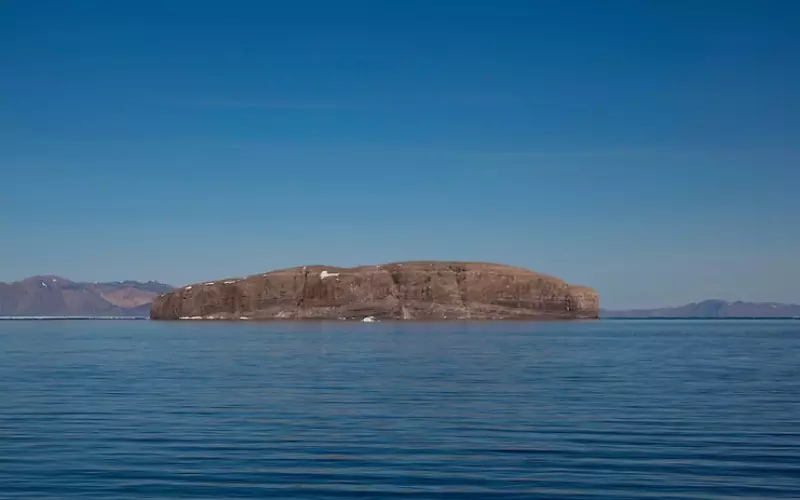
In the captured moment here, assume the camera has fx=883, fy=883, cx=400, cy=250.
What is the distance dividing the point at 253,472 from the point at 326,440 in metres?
5.83

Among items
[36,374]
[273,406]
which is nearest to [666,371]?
[273,406]

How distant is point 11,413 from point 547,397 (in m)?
24.4

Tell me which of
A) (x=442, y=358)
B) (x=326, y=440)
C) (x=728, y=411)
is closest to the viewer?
(x=326, y=440)

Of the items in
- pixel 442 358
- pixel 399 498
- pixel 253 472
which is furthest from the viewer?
pixel 442 358

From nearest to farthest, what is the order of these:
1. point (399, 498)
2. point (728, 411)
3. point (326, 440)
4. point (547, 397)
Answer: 1. point (399, 498)
2. point (326, 440)
3. point (728, 411)
4. point (547, 397)

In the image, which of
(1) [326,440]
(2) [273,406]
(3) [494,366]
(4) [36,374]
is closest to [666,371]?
(3) [494,366]

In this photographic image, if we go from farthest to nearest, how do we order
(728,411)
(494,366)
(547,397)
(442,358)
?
(442,358)
(494,366)
(547,397)
(728,411)

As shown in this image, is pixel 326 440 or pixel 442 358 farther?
pixel 442 358

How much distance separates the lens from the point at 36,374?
6134 cm

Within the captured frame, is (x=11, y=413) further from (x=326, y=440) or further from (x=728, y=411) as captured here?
(x=728, y=411)

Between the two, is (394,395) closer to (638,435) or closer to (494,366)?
(638,435)

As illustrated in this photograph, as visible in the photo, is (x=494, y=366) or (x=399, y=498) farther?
(x=494, y=366)

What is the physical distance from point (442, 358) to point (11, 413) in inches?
1908

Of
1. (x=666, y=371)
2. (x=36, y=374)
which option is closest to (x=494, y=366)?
(x=666, y=371)
